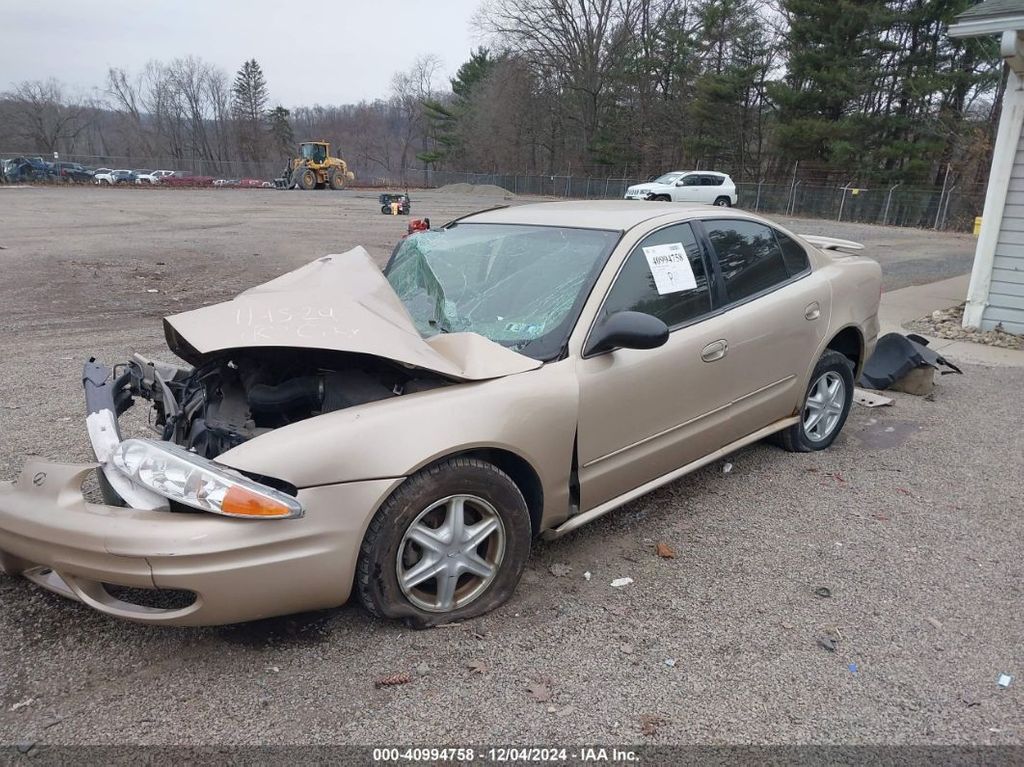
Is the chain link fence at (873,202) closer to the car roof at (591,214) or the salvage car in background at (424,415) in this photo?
the car roof at (591,214)

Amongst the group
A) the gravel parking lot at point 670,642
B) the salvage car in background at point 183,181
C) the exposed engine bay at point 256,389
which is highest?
the salvage car in background at point 183,181

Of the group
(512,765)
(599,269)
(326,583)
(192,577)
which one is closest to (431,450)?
(326,583)

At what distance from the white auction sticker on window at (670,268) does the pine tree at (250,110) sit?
297ft

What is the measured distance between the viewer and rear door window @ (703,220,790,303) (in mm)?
3777

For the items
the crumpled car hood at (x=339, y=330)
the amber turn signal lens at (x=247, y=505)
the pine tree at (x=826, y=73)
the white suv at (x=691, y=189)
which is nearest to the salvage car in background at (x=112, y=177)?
the white suv at (x=691, y=189)

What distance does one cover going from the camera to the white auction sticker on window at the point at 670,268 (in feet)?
11.1

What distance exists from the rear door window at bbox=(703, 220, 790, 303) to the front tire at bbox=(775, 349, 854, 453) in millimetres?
696

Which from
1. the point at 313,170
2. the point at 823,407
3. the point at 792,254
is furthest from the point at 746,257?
the point at 313,170

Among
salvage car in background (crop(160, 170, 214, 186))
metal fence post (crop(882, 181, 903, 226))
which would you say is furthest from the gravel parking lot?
salvage car in background (crop(160, 170, 214, 186))

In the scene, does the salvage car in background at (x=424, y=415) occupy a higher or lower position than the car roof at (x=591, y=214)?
lower

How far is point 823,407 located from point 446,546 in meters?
2.99

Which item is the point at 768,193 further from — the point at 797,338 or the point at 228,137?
the point at 228,137

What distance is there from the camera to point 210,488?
2.21 m

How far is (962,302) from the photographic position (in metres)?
10.1
